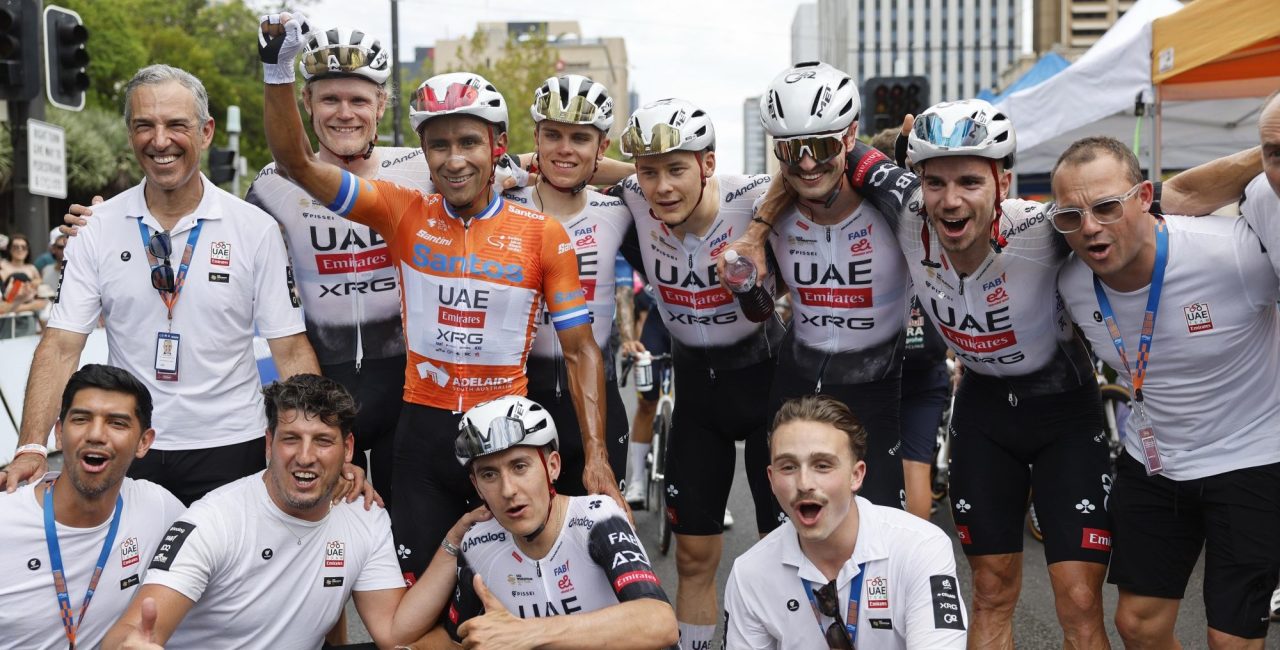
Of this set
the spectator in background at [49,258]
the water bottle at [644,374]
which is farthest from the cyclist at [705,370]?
the spectator in background at [49,258]

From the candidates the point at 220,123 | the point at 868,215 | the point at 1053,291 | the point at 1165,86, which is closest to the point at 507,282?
the point at 868,215

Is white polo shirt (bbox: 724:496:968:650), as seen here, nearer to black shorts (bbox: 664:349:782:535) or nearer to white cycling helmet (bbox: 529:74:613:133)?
black shorts (bbox: 664:349:782:535)

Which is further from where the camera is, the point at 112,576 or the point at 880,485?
the point at 880,485

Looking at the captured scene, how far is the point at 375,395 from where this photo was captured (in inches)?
187

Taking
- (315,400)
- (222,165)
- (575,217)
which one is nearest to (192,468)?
(315,400)

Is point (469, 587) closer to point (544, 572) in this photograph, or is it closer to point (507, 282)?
point (544, 572)

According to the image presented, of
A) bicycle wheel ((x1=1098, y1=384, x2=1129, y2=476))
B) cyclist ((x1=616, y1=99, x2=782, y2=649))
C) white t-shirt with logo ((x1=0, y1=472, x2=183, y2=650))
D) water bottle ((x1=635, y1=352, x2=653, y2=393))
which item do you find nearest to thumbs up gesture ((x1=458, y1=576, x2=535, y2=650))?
white t-shirt with logo ((x1=0, y1=472, x2=183, y2=650))

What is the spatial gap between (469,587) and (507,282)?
3.65 ft

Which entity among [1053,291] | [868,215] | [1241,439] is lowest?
[1241,439]

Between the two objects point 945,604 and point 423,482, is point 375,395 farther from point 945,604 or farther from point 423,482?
point 945,604

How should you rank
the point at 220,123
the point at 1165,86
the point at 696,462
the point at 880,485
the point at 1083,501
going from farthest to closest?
1. the point at 220,123
2. the point at 1165,86
3. the point at 696,462
4. the point at 880,485
5. the point at 1083,501

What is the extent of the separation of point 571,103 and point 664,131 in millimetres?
413

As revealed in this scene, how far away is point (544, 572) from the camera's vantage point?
401 centimetres

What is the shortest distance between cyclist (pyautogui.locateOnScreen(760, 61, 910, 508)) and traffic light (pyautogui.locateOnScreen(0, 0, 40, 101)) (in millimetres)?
8016
